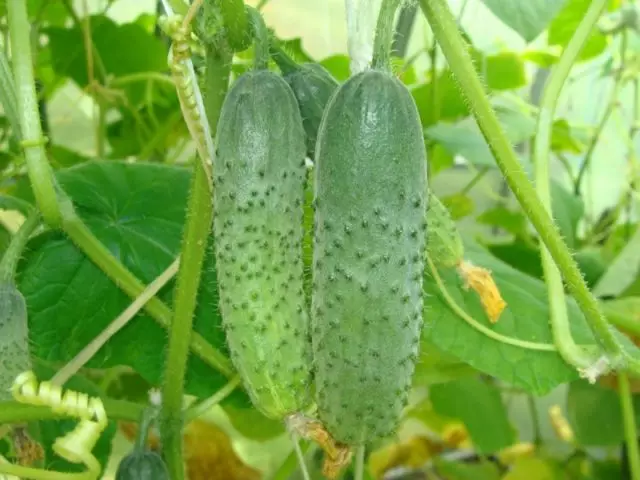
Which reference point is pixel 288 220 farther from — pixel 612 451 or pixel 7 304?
pixel 612 451

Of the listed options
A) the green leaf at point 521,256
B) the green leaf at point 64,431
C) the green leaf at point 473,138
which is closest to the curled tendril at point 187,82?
the green leaf at point 64,431

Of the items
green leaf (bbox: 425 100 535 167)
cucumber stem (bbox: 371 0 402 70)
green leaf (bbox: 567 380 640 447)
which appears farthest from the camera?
green leaf (bbox: 567 380 640 447)

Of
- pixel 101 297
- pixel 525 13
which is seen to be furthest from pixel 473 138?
pixel 101 297

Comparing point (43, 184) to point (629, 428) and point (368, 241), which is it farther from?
point (629, 428)

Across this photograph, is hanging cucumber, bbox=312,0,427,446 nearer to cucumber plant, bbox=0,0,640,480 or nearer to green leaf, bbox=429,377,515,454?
cucumber plant, bbox=0,0,640,480

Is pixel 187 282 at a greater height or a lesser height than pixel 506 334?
greater

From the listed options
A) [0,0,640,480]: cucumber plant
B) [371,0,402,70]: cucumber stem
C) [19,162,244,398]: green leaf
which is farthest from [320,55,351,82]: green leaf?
[371,0,402,70]: cucumber stem
